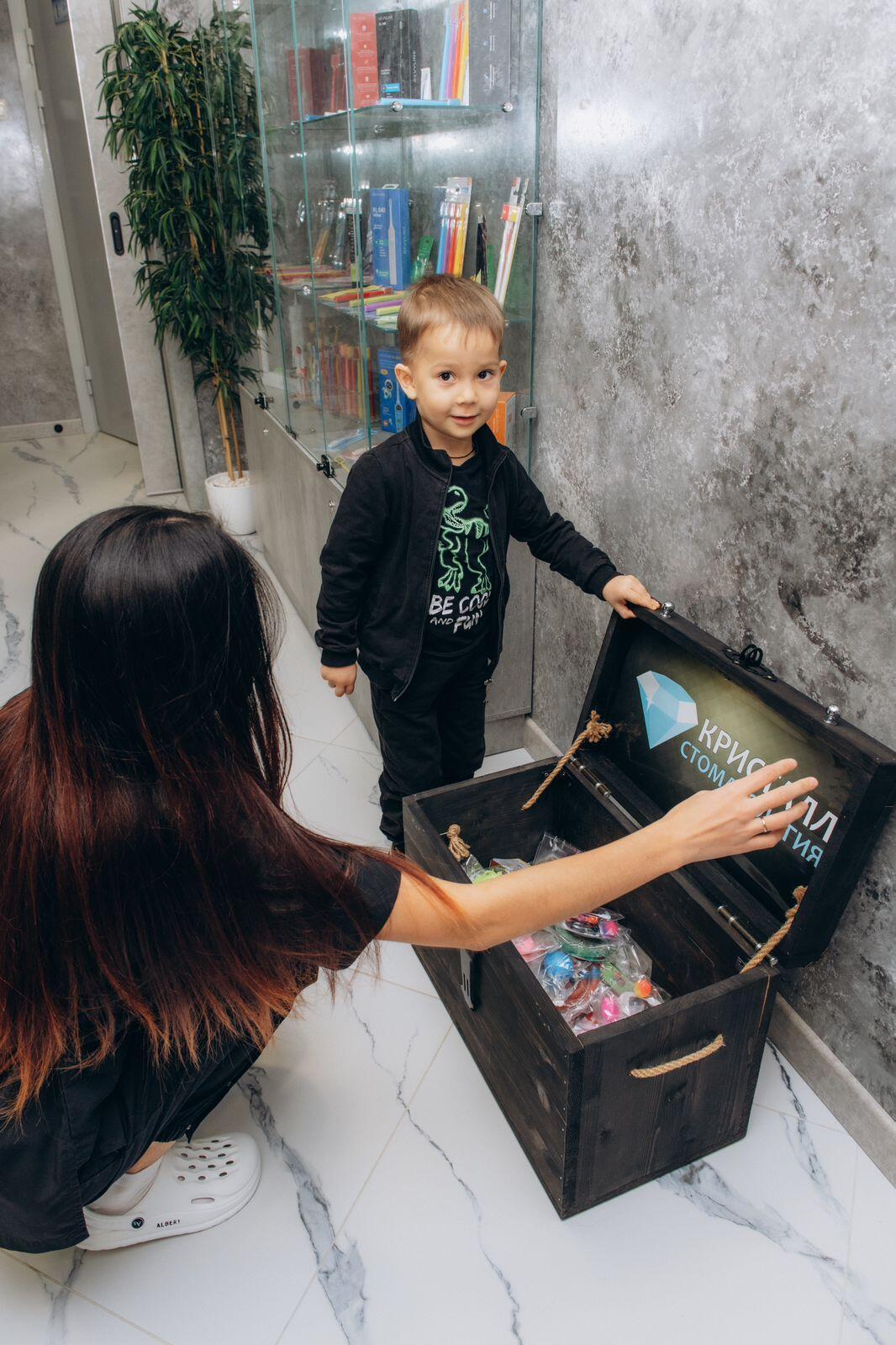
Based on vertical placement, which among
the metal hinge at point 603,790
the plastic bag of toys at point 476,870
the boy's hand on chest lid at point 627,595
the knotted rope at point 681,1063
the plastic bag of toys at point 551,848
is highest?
the boy's hand on chest lid at point 627,595

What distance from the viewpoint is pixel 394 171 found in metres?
2.06

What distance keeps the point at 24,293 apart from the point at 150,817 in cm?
527

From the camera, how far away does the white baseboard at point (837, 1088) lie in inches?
56.0

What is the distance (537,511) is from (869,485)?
0.71 m

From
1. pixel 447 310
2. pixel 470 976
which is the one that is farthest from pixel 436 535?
pixel 470 976

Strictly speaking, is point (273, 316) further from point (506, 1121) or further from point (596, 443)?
point (506, 1121)

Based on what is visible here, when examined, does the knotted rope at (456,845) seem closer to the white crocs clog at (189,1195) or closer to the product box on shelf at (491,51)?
the white crocs clog at (189,1195)

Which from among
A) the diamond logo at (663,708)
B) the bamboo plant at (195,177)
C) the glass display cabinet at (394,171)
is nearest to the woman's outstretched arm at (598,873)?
the diamond logo at (663,708)

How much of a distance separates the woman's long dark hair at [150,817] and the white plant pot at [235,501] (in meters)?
3.00

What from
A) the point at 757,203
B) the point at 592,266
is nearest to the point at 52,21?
the point at 592,266

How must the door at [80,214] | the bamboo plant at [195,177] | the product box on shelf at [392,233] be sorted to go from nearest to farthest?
the product box on shelf at [392,233], the bamboo plant at [195,177], the door at [80,214]

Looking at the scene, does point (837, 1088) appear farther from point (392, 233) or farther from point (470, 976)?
point (392, 233)

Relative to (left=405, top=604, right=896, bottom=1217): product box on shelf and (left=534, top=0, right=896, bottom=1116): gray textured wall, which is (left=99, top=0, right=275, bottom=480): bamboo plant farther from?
(left=405, top=604, right=896, bottom=1217): product box on shelf

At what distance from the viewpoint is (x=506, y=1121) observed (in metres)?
1.52
